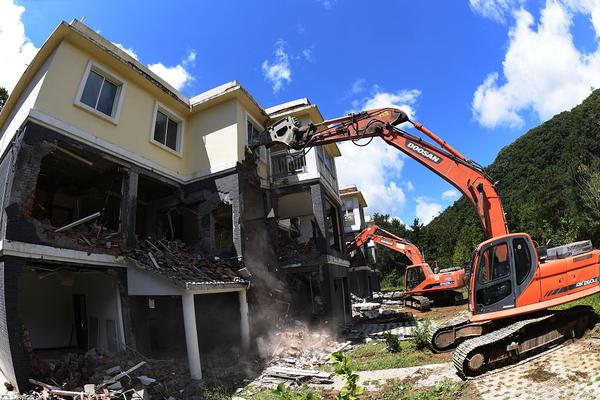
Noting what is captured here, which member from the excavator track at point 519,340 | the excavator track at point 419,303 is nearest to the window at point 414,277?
the excavator track at point 419,303

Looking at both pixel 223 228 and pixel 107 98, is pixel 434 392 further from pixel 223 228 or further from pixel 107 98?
pixel 107 98

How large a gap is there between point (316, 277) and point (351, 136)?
24.4ft

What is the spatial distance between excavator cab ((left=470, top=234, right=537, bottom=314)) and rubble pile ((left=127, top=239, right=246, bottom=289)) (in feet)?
22.6

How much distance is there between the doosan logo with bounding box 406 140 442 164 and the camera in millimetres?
9797

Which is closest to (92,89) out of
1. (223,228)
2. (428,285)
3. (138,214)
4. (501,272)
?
(138,214)

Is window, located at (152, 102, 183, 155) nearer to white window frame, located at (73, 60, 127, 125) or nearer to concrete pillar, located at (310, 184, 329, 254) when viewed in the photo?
white window frame, located at (73, 60, 127, 125)

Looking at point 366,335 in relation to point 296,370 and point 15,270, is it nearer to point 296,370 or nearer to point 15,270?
point 296,370

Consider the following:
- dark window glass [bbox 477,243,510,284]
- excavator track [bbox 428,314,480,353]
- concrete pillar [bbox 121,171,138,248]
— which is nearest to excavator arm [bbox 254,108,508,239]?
dark window glass [bbox 477,243,510,284]

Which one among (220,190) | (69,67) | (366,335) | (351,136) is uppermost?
(69,67)

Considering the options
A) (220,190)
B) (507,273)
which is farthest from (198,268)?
(507,273)

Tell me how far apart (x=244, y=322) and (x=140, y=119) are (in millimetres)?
7614

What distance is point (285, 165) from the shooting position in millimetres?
16781

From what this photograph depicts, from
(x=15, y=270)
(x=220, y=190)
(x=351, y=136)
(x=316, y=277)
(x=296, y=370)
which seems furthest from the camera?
(x=316, y=277)

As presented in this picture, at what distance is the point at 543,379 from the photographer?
21.0 feet
